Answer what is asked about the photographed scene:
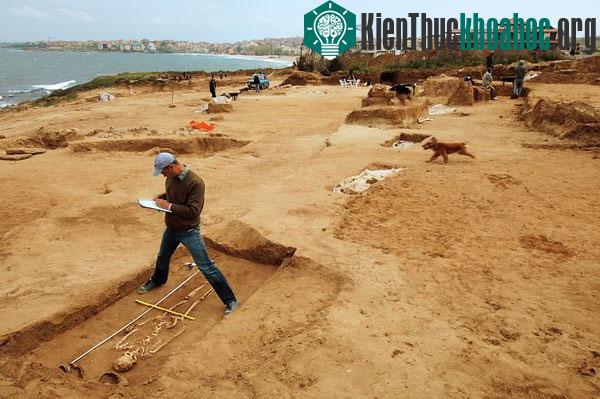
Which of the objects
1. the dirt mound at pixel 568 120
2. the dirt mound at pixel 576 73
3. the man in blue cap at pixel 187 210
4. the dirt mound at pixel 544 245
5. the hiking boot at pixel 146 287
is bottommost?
the hiking boot at pixel 146 287

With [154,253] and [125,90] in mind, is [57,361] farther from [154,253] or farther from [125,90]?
[125,90]

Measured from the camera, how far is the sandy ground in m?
3.52

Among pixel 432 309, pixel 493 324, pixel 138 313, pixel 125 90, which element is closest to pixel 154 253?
pixel 138 313

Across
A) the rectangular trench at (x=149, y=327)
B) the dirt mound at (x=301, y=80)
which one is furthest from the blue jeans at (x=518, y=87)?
the dirt mound at (x=301, y=80)

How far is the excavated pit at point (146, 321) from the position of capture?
4262 mm

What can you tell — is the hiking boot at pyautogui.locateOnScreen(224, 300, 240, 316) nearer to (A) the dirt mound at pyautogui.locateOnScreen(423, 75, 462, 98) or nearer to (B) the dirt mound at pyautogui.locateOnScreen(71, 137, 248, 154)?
(B) the dirt mound at pyautogui.locateOnScreen(71, 137, 248, 154)

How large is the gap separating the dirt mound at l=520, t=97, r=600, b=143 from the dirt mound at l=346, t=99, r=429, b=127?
317 centimetres

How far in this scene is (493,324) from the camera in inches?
159

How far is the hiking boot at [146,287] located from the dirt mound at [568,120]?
9510 mm

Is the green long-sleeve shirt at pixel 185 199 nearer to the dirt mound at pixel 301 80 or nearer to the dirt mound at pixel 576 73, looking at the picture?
the dirt mound at pixel 576 73

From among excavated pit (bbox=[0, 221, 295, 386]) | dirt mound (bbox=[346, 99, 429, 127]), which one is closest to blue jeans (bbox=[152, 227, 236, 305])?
excavated pit (bbox=[0, 221, 295, 386])

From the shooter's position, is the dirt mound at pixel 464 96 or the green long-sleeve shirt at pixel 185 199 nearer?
the green long-sleeve shirt at pixel 185 199

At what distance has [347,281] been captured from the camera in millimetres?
4801

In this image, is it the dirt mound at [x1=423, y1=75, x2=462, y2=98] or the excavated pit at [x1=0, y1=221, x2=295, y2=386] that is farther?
the dirt mound at [x1=423, y1=75, x2=462, y2=98]
